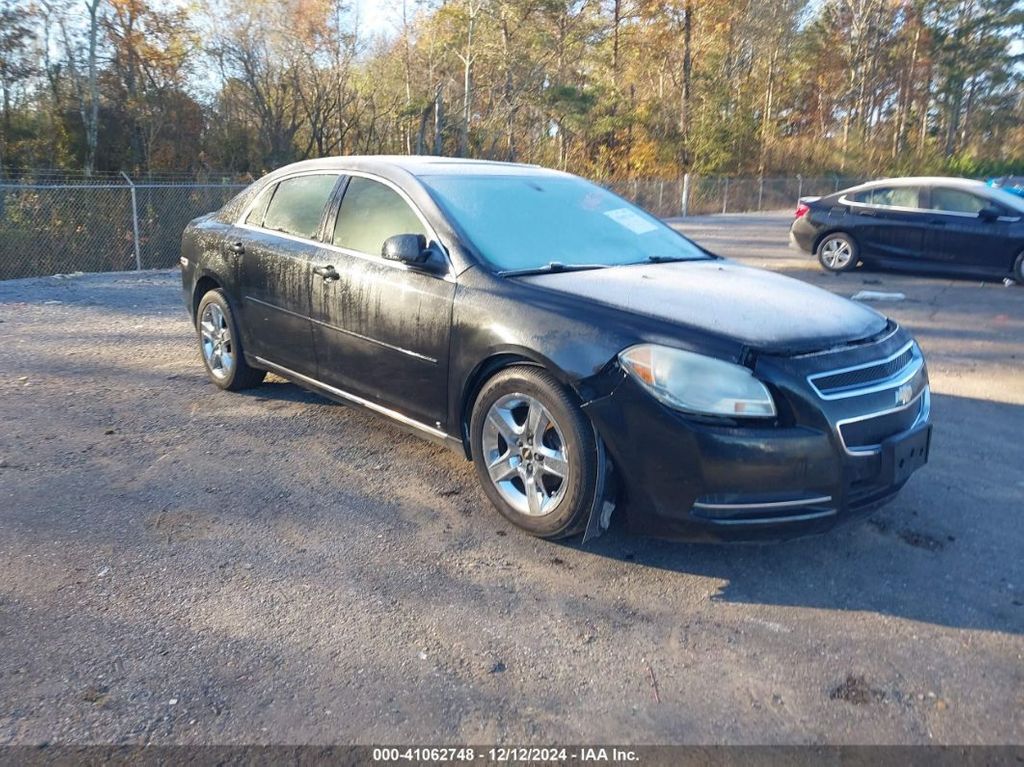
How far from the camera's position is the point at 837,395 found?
3580mm

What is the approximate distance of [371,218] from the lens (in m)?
5.05

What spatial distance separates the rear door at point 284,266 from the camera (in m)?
5.34

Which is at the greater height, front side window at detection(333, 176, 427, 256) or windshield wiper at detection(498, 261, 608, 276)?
front side window at detection(333, 176, 427, 256)

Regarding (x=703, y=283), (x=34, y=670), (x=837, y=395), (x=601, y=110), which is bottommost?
(x=34, y=670)

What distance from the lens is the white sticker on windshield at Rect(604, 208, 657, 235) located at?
525 centimetres

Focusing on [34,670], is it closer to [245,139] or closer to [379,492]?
[379,492]

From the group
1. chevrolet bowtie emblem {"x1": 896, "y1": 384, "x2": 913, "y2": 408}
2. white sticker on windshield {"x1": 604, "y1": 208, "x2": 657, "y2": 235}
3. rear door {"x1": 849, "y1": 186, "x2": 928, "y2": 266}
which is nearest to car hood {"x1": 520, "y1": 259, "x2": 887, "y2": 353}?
chevrolet bowtie emblem {"x1": 896, "y1": 384, "x2": 913, "y2": 408}

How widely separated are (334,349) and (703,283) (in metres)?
2.10

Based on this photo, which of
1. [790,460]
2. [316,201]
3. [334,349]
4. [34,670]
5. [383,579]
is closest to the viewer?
[34,670]

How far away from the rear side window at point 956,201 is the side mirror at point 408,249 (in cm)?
1067

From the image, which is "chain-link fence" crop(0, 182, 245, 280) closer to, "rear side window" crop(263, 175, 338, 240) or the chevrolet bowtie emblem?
"rear side window" crop(263, 175, 338, 240)

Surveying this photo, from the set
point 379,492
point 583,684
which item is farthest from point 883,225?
point 583,684

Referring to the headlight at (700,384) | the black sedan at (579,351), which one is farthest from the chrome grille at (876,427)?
the headlight at (700,384)

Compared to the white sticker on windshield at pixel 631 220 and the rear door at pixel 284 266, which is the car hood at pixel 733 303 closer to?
the white sticker on windshield at pixel 631 220
